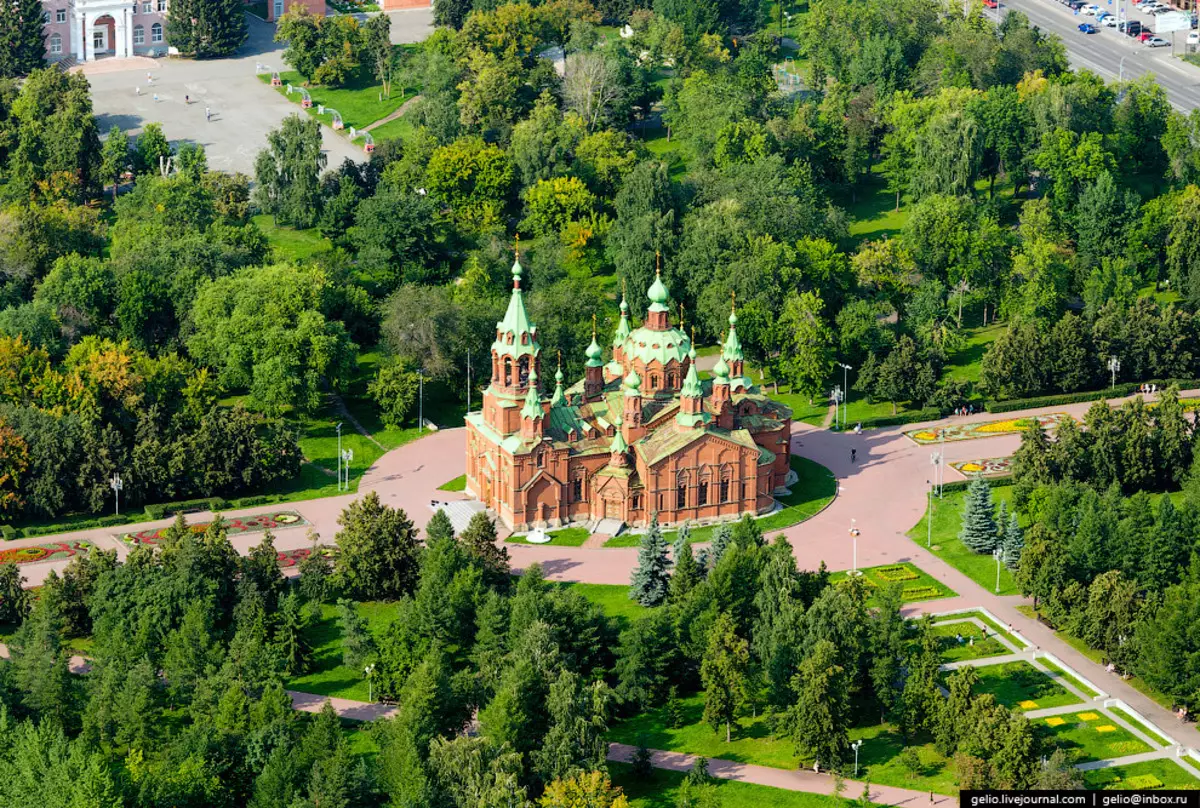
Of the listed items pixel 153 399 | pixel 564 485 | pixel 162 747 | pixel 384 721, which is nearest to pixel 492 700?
pixel 384 721

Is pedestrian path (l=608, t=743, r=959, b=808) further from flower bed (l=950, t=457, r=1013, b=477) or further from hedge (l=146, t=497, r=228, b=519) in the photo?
flower bed (l=950, t=457, r=1013, b=477)

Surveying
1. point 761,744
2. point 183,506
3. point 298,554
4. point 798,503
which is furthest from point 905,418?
point 183,506

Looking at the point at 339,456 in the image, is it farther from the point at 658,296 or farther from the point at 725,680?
the point at 725,680

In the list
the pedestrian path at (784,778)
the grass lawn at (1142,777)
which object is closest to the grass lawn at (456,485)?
the pedestrian path at (784,778)

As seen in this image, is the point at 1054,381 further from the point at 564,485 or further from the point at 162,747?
the point at 162,747

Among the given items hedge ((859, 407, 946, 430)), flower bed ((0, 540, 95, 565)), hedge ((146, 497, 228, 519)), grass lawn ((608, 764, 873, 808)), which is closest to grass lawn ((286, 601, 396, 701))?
hedge ((146, 497, 228, 519))

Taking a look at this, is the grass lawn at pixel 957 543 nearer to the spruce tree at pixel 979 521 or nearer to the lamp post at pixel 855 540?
the spruce tree at pixel 979 521
